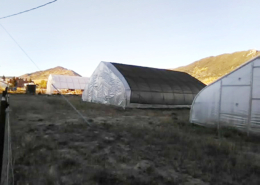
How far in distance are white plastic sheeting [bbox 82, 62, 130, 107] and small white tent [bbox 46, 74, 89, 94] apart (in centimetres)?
2172

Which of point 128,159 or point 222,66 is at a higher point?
point 222,66

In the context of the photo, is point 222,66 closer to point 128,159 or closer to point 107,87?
point 107,87

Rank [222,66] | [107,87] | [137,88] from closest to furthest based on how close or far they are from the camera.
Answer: [137,88] < [107,87] < [222,66]

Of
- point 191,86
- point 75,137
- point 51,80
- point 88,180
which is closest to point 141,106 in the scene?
point 191,86

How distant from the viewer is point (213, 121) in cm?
907

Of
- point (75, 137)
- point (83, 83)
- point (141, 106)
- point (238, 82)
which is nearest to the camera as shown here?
point (75, 137)

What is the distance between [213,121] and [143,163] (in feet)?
19.3

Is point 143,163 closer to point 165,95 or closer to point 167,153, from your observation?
point 167,153

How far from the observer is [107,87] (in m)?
19.2

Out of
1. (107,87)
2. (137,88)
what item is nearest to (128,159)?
(137,88)

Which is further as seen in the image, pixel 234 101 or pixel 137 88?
pixel 137 88

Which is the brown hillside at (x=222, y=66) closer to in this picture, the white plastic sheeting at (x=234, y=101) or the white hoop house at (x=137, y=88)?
the white hoop house at (x=137, y=88)

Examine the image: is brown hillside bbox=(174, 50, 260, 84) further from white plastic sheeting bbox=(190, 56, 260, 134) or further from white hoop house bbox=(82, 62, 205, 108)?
white plastic sheeting bbox=(190, 56, 260, 134)

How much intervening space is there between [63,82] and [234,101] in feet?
134
